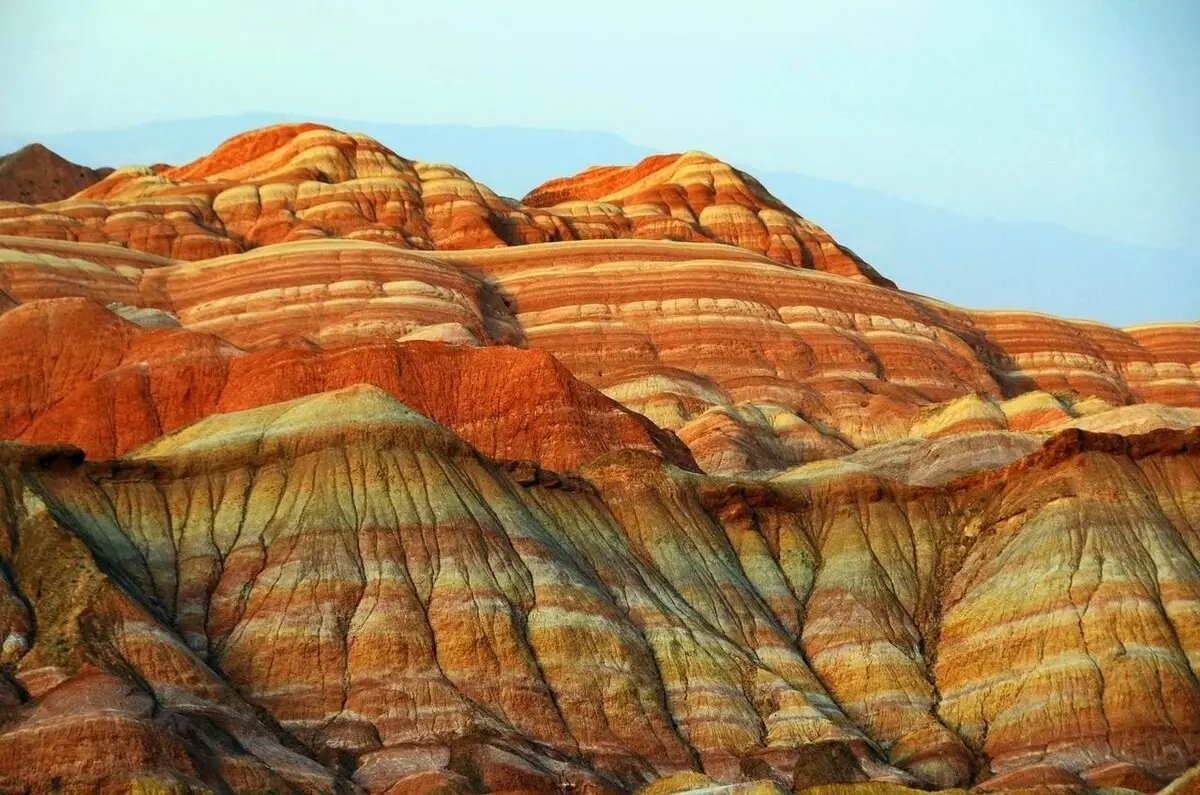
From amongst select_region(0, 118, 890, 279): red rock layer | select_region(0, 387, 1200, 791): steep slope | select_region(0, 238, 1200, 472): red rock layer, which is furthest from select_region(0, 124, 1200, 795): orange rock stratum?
select_region(0, 118, 890, 279): red rock layer

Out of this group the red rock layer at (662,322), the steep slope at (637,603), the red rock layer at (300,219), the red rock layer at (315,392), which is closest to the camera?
the steep slope at (637,603)

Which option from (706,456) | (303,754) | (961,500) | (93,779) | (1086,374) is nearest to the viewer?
(93,779)

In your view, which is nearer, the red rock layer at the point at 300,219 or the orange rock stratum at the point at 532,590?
the orange rock stratum at the point at 532,590

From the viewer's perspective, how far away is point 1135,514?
313 ft

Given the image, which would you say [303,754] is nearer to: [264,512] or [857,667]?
[264,512]

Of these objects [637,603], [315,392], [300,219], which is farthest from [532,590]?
[300,219]

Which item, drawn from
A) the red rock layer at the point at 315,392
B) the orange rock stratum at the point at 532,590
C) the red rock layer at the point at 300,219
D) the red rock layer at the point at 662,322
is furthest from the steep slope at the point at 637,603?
the red rock layer at the point at 300,219

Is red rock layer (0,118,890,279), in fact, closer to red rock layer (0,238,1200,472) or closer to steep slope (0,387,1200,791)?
red rock layer (0,238,1200,472)

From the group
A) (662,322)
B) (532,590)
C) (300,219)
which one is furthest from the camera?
(300,219)

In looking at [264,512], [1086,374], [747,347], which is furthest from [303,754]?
[1086,374]

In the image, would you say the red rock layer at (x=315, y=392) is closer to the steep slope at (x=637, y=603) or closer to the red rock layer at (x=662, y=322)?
the red rock layer at (x=662, y=322)

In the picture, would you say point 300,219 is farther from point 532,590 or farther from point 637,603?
point 532,590

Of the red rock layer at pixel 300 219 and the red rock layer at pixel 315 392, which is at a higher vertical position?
the red rock layer at pixel 300 219

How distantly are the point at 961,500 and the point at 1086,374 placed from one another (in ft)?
270
